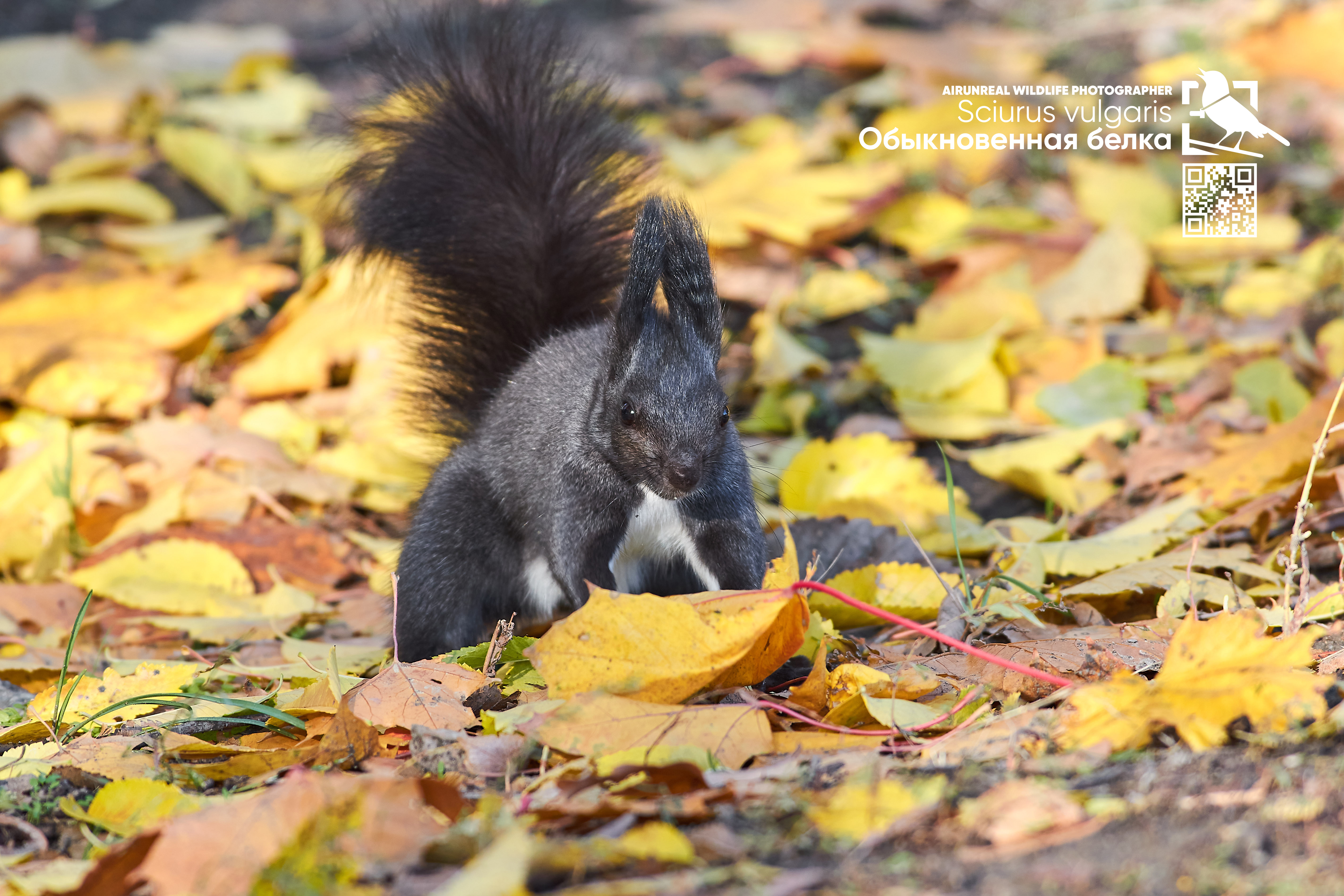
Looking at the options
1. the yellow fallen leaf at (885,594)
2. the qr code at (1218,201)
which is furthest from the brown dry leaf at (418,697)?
the qr code at (1218,201)

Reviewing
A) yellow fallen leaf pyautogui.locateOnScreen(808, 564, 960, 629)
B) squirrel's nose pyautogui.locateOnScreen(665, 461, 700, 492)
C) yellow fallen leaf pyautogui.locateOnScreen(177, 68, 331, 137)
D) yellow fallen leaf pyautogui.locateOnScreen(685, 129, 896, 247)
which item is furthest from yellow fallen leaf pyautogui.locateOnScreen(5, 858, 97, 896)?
yellow fallen leaf pyautogui.locateOnScreen(177, 68, 331, 137)

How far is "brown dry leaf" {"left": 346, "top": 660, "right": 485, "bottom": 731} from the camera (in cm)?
171

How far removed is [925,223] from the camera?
4227 millimetres

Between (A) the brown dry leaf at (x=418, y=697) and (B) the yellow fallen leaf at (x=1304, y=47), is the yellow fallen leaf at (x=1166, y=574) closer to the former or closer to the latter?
(A) the brown dry leaf at (x=418, y=697)

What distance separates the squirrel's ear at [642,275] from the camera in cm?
198

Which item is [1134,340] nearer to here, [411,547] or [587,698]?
[411,547]

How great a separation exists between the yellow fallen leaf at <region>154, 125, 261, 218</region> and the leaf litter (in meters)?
0.01

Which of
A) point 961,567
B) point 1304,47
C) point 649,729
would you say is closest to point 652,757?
point 649,729

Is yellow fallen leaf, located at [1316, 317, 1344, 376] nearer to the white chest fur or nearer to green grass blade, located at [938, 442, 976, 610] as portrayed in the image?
green grass blade, located at [938, 442, 976, 610]

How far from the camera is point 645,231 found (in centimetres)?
197

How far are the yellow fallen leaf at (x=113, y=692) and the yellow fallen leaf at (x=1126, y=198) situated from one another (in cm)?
321

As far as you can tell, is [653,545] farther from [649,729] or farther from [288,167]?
[288,167]

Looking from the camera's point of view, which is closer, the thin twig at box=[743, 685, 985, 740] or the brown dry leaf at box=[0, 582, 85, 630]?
the thin twig at box=[743, 685, 985, 740]

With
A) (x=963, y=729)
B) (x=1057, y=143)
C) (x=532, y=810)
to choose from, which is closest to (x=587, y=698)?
(x=532, y=810)
